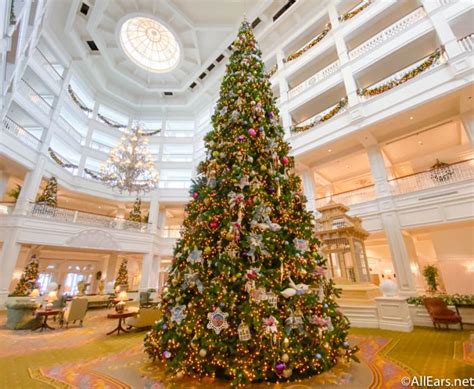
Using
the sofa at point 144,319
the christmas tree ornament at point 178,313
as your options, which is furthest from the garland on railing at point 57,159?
the christmas tree ornament at point 178,313

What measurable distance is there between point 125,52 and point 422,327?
59.0ft

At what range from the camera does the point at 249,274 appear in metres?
2.59

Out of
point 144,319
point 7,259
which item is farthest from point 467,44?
point 7,259

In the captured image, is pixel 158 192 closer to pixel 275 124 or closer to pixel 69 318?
pixel 69 318

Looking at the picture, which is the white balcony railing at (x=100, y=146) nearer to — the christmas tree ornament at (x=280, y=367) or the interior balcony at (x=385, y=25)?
the interior balcony at (x=385, y=25)

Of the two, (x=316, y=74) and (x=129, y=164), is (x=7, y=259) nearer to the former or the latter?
(x=129, y=164)

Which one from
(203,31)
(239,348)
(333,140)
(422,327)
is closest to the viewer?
(239,348)

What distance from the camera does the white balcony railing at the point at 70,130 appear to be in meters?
12.8

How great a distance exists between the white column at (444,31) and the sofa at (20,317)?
13.7 metres

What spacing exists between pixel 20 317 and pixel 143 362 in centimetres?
496

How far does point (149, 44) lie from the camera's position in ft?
45.2

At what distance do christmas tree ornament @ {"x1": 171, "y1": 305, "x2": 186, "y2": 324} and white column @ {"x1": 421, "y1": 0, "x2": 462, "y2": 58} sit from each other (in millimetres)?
9659

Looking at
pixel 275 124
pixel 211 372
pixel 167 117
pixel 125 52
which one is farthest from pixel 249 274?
pixel 167 117

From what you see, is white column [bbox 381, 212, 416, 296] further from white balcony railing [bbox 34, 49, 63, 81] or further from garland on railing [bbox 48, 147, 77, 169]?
white balcony railing [bbox 34, 49, 63, 81]
